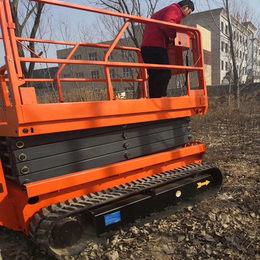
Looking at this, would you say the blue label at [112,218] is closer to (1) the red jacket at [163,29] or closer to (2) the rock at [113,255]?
(2) the rock at [113,255]

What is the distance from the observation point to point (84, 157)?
2672 millimetres

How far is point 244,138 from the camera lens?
7.30 meters

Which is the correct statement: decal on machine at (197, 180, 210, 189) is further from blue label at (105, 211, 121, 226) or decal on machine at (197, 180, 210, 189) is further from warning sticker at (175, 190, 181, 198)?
blue label at (105, 211, 121, 226)

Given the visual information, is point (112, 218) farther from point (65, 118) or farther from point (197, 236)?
point (65, 118)

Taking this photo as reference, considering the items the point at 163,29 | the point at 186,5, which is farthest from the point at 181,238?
the point at 186,5

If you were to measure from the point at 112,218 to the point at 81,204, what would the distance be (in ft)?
1.40

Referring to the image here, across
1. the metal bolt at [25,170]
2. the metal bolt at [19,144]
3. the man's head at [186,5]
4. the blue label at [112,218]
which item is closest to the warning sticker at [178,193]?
the blue label at [112,218]

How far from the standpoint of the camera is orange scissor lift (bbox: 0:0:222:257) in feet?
7.36

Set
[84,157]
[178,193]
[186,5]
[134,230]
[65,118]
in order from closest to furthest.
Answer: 1. [65,118]
2. [84,157]
3. [134,230]
4. [178,193]
5. [186,5]

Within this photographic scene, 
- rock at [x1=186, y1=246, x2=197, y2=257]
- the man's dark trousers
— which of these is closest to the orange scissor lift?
the man's dark trousers

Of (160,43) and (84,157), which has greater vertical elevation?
(160,43)

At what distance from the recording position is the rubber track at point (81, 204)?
2242 mm

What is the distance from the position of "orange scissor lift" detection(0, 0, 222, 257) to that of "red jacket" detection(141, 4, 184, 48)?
0.61 ft

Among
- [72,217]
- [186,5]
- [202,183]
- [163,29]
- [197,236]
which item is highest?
[186,5]
